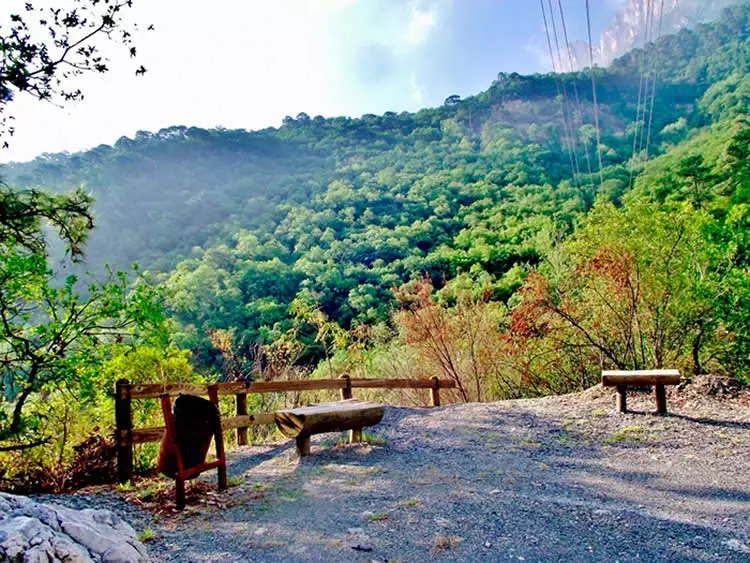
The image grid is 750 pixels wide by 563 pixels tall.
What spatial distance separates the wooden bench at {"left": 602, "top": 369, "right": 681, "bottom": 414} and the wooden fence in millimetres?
3260

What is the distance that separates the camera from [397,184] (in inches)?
1655

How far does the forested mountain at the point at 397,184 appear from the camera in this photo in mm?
23500

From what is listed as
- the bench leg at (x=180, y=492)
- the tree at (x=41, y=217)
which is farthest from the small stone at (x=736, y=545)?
the tree at (x=41, y=217)

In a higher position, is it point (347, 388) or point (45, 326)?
point (45, 326)

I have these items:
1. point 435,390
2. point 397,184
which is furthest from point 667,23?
point 435,390

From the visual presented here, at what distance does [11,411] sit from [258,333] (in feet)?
58.5

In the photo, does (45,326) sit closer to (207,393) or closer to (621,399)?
(207,393)

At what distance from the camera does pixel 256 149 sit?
55.4m

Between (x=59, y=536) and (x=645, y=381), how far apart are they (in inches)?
273

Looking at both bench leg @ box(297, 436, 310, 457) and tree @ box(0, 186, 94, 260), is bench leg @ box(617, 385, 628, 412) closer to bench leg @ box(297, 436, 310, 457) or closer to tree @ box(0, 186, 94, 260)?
bench leg @ box(297, 436, 310, 457)

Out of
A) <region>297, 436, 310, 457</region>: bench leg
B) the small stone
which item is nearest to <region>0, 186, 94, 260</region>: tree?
<region>297, 436, 310, 457</region>: bench leg

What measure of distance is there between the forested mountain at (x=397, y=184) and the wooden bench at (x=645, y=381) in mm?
1966

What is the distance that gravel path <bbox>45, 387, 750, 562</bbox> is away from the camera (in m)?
3.31

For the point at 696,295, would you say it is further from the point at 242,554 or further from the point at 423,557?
the point at 242,554
